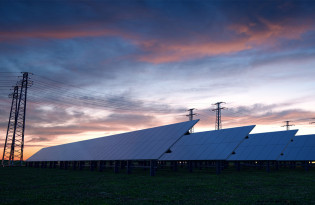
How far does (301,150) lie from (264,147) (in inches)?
345

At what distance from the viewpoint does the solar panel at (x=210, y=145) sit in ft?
88.9

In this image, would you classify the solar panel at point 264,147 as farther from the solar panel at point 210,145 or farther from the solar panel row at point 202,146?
the solar panel at point 210,145

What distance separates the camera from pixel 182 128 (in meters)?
23.9

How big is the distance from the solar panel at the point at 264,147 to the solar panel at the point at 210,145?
514 cm

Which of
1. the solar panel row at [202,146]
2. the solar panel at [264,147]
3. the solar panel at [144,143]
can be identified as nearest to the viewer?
the solar panel at [144,143]

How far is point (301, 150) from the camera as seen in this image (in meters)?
40.6

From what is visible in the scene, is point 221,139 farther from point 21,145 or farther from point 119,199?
point 21,145

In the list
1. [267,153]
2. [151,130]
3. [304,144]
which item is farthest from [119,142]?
[304,144]

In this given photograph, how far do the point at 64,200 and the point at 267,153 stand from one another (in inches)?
1156

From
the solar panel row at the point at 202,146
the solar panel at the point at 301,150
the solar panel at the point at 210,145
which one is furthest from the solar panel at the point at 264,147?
the solar panel at the point at 210,145

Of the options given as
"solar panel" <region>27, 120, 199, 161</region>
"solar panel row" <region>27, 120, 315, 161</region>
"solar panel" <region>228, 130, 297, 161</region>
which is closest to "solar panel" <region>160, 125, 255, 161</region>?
"solar panel row" <region>27, 120, 315, 161</region>

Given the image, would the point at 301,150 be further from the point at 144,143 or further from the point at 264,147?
the point at 144,143

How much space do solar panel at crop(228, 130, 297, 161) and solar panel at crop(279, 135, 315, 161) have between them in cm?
432

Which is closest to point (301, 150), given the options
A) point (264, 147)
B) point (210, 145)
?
point (264, 147)
